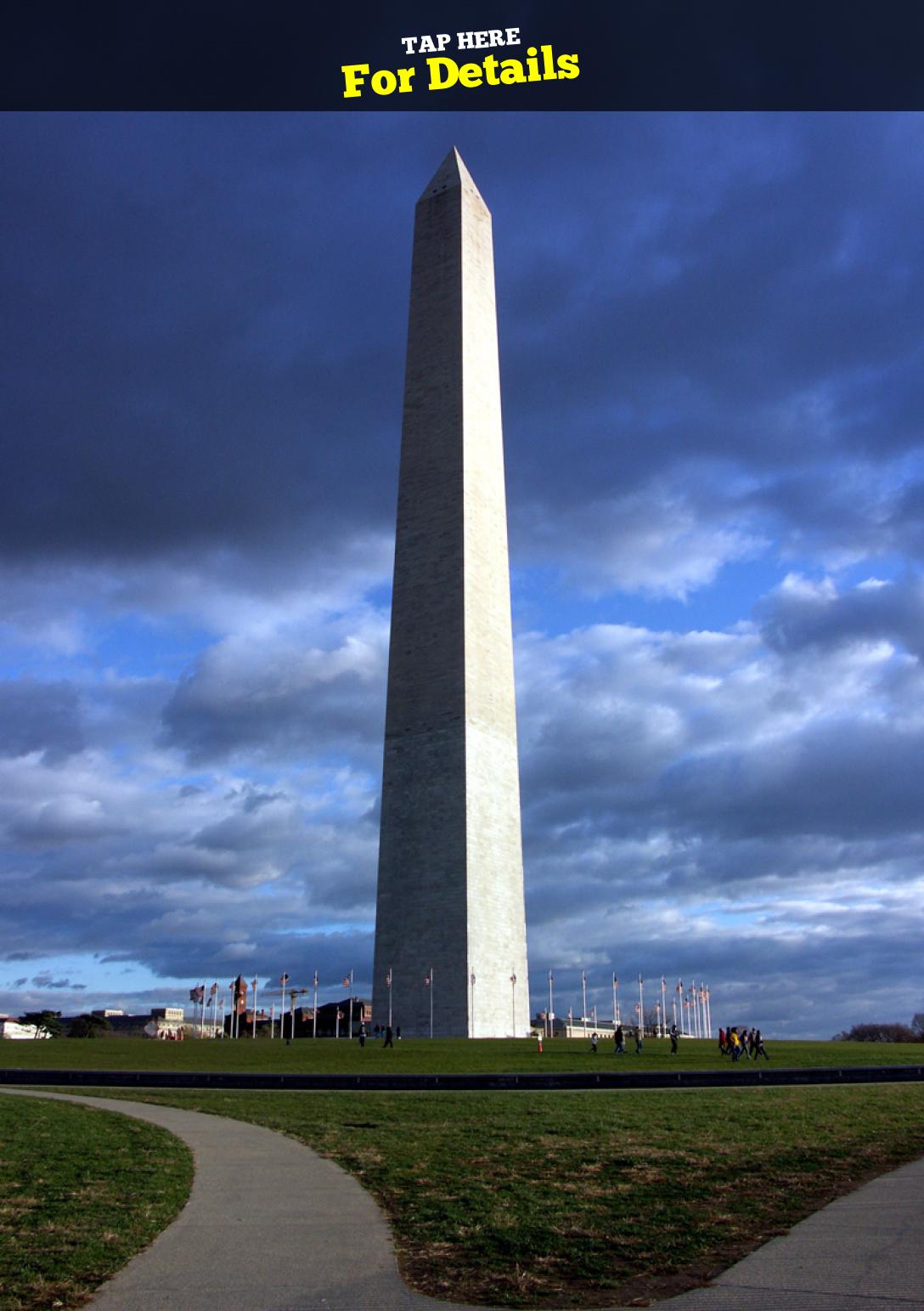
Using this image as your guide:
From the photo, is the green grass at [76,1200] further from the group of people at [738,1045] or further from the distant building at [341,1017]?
the distant building at [341,1017]

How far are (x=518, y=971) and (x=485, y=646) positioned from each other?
15.3 metres

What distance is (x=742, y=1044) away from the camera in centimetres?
4216

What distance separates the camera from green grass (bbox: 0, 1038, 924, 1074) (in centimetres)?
3603

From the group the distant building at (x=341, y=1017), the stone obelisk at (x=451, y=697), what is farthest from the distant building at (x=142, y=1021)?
the stone obelisk at (x=451, y=697)

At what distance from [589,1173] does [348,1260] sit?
15.3 feet

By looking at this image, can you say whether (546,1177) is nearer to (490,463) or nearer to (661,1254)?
(661,1254)

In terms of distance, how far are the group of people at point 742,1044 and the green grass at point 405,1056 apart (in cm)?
45

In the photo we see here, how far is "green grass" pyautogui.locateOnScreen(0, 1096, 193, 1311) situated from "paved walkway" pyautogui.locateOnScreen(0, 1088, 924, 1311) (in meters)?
0.25

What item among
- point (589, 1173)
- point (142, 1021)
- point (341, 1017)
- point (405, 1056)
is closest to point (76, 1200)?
point (589, 1173)

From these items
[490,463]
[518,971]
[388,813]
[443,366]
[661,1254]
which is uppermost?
[443,366]

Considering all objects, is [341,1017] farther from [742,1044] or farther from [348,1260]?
[348,1260]

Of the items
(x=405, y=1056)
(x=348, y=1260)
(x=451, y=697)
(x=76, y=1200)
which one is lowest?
(x=348, y=1260)

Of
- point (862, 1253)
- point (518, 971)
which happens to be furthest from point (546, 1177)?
point (518, 971)

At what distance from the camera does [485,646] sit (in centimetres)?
5756
